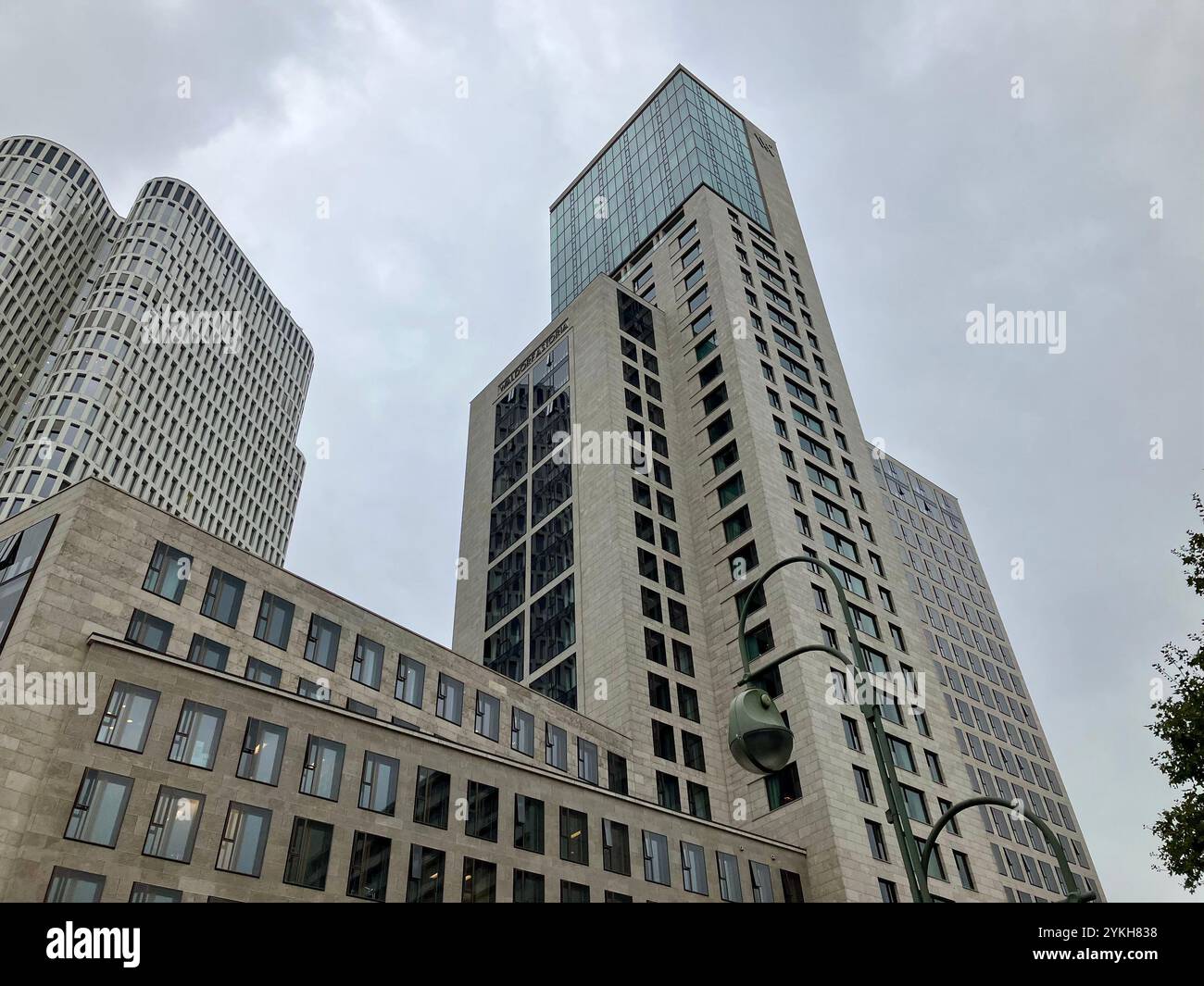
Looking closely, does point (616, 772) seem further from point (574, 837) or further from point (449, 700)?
point (449, 700)

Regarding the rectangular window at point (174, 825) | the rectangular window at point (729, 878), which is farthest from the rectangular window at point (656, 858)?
the rectangular window at point (174, 825)

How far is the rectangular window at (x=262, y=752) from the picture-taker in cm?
3506

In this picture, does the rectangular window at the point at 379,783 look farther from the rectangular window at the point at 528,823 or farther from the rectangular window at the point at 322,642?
the rectangular window at the point at 322,642

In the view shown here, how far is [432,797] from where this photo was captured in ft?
131

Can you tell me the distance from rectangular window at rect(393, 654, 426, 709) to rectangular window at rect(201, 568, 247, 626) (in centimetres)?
898

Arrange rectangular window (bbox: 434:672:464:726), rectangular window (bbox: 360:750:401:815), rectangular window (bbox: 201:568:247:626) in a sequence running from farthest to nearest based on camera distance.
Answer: rectangular window (bbox: 434:672:464:726)
rectangular window (bbox: 201:568:247:626)
rectangular window (bbox: 360:750:401:815)

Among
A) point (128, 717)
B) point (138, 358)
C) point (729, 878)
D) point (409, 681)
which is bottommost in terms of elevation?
point (729, 878)

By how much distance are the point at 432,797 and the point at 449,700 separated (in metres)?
9.59

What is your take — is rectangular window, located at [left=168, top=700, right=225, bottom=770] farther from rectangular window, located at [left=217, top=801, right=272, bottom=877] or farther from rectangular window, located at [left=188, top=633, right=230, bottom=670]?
rectangular window, located at [left=188, top=633, right=230, bottom=670]

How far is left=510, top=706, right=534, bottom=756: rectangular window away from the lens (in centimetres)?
5091

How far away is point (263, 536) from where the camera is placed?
462ft

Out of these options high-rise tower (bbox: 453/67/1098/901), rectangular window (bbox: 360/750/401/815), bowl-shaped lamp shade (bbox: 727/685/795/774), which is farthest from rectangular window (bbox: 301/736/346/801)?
bowl-shaped lamp shade (bbox: 727/685/795/774)

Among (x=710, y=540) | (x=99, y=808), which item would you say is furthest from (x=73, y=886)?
(x=710, y=540)
